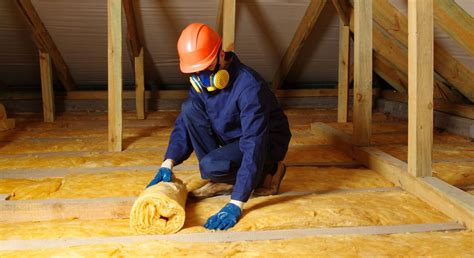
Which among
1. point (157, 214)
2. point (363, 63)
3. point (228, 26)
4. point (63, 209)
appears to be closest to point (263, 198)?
point (157, 214)

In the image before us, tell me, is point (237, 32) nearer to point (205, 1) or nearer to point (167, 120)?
point (205, 1)

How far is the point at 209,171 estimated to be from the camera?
2469 mm

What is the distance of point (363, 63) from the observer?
3314 millimetres

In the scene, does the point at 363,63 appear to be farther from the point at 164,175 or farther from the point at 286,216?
the point at 164,175

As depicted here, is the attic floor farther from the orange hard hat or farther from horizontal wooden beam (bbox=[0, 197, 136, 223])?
the orange hard hat

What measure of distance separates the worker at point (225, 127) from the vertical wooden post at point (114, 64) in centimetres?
119

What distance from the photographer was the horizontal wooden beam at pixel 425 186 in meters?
2.24

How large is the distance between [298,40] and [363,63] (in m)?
1.88

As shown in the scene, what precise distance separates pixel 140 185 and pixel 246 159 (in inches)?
33.6

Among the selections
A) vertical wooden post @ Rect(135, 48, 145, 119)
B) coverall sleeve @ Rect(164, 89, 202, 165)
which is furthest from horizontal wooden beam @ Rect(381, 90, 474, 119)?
vertical wooden post @ Rect(135, 48, 145, 119)

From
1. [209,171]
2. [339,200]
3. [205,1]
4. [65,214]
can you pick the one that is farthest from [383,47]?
[65,214]

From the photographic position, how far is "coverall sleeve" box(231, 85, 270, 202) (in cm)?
222

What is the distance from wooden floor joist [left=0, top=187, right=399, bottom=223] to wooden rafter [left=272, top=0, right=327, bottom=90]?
2.89 metres

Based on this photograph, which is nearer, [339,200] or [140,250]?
[140,250]
